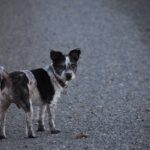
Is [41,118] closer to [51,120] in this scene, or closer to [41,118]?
[41,118]

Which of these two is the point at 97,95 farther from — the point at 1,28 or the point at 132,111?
the point at 1,28

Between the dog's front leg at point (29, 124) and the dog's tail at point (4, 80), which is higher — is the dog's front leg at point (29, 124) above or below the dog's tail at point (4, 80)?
below

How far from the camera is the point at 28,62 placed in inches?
738

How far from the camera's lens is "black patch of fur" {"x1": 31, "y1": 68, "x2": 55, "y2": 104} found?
35.0ft

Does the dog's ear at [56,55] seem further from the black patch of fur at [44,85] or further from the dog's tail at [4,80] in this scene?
the dog's tail at [4,80]

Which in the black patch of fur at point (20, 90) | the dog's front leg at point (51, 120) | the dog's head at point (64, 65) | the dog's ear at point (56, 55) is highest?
the dog's ear at point (56, 55)

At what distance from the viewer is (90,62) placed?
18.7 m

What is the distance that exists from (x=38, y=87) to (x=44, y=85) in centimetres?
13

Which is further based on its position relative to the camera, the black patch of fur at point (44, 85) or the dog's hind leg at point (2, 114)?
the black patch of fur at point (44, 85)

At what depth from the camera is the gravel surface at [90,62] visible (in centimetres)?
1033

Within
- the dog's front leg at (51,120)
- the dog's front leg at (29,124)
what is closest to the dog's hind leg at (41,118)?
the dog's front leg at (51,120)

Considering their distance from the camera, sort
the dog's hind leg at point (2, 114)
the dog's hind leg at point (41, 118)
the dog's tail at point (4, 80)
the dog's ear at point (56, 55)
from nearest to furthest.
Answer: the dog's tail at point (4, 80) < the dog's hind leg at point (2, 114) < the dog's ear at point (56, 55) < the dog's hind leg at point (41, 118)

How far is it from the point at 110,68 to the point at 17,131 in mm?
6870

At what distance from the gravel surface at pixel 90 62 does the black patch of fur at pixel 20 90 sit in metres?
0.54
